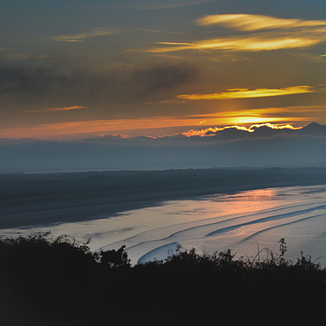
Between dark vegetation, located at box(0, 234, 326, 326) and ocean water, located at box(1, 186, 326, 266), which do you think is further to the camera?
ocean water, located at box(1, 186, 326, 266)

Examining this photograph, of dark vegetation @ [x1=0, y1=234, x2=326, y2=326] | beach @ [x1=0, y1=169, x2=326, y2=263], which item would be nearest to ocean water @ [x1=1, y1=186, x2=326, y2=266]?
beach @ [x1=0, y1=169, x2=326, y2=263]

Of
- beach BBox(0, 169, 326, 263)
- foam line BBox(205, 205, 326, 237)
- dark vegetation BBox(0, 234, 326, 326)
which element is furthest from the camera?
foam line BBox(205, 205, 326, 237)

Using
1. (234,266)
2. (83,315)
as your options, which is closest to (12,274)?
(83,315)

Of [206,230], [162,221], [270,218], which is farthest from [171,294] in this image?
[270,218]

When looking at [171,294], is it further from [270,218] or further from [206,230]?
[270,218]

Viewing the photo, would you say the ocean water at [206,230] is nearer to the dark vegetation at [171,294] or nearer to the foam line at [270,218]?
the foam line at [270,218]

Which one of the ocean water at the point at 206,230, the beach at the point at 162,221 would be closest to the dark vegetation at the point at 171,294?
the ocean water at the point at 206,230

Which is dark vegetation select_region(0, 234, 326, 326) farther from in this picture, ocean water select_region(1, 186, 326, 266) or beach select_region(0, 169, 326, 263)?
beach select_region(0, 169, 326, 263)
